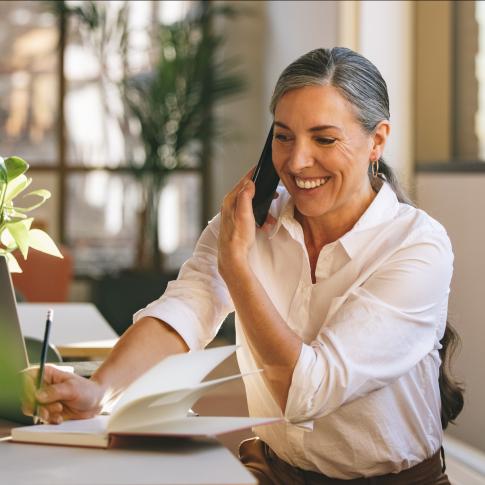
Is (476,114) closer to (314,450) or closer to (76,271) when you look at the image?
(314,450)

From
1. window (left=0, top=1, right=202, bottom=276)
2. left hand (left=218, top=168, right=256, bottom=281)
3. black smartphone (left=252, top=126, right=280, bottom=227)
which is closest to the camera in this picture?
left hand (left=218, top=168, right=256, bottom=281)

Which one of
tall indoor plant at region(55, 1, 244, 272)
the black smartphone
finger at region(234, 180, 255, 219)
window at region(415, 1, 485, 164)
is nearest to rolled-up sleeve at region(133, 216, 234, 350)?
the black smartphone

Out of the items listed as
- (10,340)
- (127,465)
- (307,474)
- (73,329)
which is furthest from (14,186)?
(73,329)

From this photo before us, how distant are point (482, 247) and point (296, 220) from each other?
217cm

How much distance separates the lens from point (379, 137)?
2.28m

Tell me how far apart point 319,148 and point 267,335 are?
1.33ft

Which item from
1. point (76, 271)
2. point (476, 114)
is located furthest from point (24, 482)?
point (76, 271)

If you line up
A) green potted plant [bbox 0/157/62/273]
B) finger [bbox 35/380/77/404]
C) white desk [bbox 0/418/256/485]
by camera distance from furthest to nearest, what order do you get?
green potted plant [bbox 0/157/62/273]
finger [bbox 35/380/77/404]
white desk [bbox 0/418/256/485]

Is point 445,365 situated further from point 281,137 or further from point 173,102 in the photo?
point 173,102

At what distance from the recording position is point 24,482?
1.52 meters

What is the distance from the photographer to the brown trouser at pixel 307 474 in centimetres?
219

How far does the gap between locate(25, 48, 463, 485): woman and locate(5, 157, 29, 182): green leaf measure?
1.31 ft

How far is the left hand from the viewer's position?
2096mm

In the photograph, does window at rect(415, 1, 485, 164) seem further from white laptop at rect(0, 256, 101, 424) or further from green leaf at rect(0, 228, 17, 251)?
white laptop at rect(0, 256, 101, 424)
